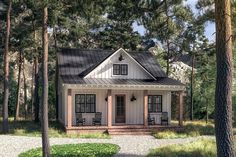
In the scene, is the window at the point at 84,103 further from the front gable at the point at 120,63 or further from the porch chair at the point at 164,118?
the porch chair at the point at 164,118

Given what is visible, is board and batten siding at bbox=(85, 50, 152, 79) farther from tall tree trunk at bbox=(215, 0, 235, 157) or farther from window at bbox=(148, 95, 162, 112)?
tall tree trunk at bbox=(215, 0, 235, 157)

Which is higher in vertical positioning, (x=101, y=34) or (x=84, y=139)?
(x=101, y=34)

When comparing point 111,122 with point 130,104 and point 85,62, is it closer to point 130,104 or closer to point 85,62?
point 130,104

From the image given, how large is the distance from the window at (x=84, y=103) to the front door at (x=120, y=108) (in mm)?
1743

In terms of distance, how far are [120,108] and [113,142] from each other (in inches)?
273

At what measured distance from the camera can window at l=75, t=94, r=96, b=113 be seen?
30.9 meters

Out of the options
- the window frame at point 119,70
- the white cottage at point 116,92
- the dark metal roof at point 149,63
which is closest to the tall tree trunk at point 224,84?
the white cottage at point 116,92

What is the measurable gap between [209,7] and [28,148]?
1116 centimetres

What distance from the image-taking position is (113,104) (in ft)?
104

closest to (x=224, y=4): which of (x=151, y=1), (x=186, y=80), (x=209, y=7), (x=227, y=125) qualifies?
(x=227, y=125)

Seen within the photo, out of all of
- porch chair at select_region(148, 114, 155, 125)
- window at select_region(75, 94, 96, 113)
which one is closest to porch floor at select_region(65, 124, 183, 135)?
porch chair at select_region(148, 114, 155, 125)

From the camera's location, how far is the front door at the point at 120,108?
3173 centimetres

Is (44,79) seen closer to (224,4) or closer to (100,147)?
(100,147)

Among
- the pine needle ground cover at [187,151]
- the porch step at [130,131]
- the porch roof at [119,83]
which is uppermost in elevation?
the porch roof at [119,83]
